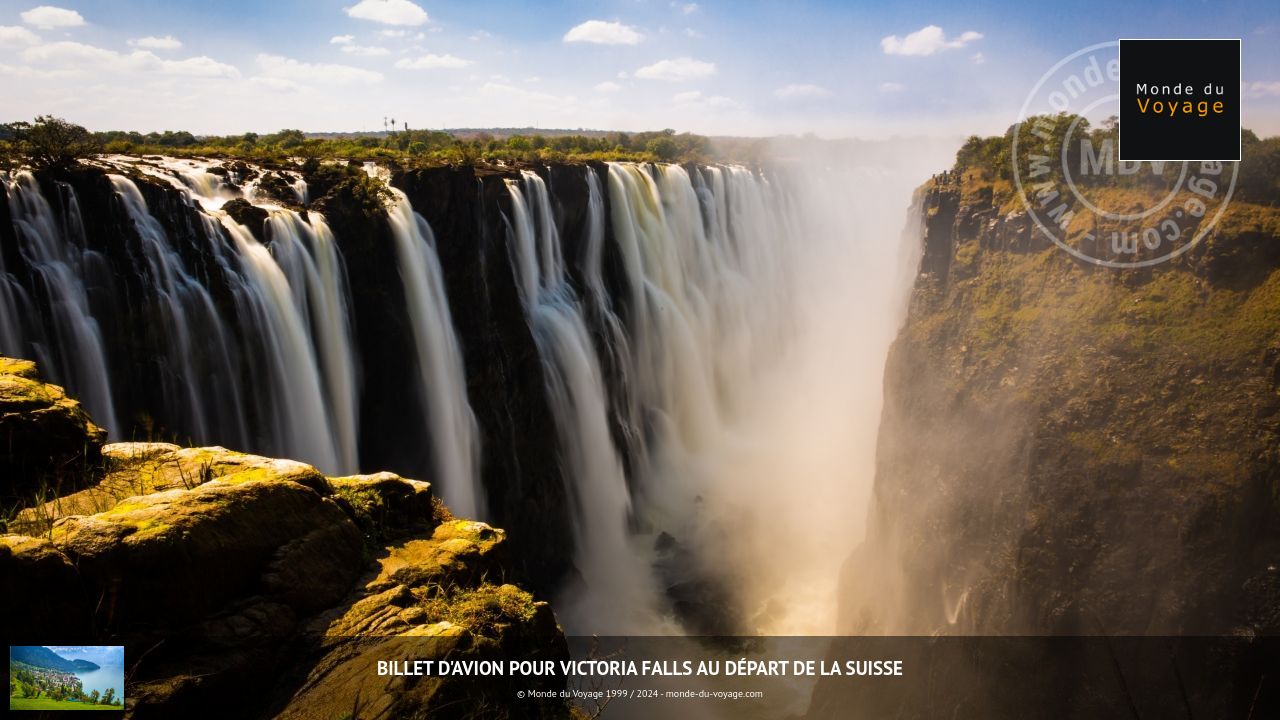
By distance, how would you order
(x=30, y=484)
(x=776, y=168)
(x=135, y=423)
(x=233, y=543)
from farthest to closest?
(x=776, y=168) → (x=135, y=423) → (x=30, y=484) → (x=233, y=543)

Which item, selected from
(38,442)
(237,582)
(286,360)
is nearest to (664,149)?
(286,360)

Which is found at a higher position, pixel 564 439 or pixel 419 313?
pixel 419 313

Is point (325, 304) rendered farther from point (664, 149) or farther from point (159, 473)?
point (664, 149)

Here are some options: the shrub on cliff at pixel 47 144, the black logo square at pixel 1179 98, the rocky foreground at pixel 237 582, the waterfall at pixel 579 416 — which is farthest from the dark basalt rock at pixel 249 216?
Answer: the black logo square at pixel 1179 98

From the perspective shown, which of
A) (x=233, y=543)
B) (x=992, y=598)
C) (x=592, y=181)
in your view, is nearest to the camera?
(x=233, y=543)

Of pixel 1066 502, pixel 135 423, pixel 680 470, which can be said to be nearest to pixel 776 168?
pixel 680 470

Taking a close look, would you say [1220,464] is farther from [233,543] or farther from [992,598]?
[233,543]

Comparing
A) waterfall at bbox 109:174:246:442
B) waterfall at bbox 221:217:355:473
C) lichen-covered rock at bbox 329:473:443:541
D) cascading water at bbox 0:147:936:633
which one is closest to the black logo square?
cascading water at bbox 0:147:936:633

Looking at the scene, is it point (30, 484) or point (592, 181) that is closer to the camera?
point (30, 484)
